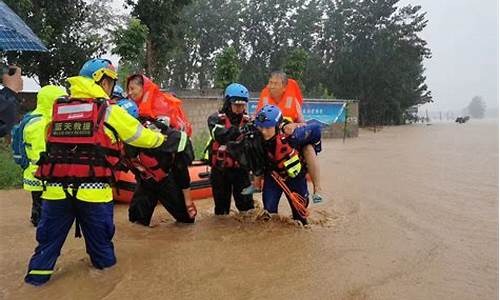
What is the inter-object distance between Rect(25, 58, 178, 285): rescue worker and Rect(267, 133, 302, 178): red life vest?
4.54ft

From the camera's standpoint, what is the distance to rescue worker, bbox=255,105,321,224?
4.14 meters

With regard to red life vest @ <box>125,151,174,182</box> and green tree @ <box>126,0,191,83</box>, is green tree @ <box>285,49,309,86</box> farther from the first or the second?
red life vest @ <box>125,151,174,182</box>

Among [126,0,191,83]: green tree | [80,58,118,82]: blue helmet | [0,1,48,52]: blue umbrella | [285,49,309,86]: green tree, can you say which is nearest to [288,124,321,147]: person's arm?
[80,58,118,82]: blue helmet

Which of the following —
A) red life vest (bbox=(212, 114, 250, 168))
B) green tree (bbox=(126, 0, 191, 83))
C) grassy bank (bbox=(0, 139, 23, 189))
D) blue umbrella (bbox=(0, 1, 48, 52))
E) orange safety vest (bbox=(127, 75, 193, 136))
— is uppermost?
green tree (bbox=(126, 0, 191, 83))

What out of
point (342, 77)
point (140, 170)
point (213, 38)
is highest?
point (213, 38)

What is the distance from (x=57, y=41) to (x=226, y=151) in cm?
1189

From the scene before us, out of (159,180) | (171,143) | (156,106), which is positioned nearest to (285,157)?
(171,143)

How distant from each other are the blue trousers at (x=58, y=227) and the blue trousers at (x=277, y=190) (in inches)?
67.9

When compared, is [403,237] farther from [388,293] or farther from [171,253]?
[171,253]

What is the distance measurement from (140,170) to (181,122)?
61 cm

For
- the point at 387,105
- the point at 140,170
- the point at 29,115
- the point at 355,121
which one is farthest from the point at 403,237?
the point at 387,105

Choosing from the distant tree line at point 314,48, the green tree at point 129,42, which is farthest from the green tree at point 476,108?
the green tree at point 129,42

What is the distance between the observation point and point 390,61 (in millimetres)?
36688

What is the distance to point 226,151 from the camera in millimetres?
4480
